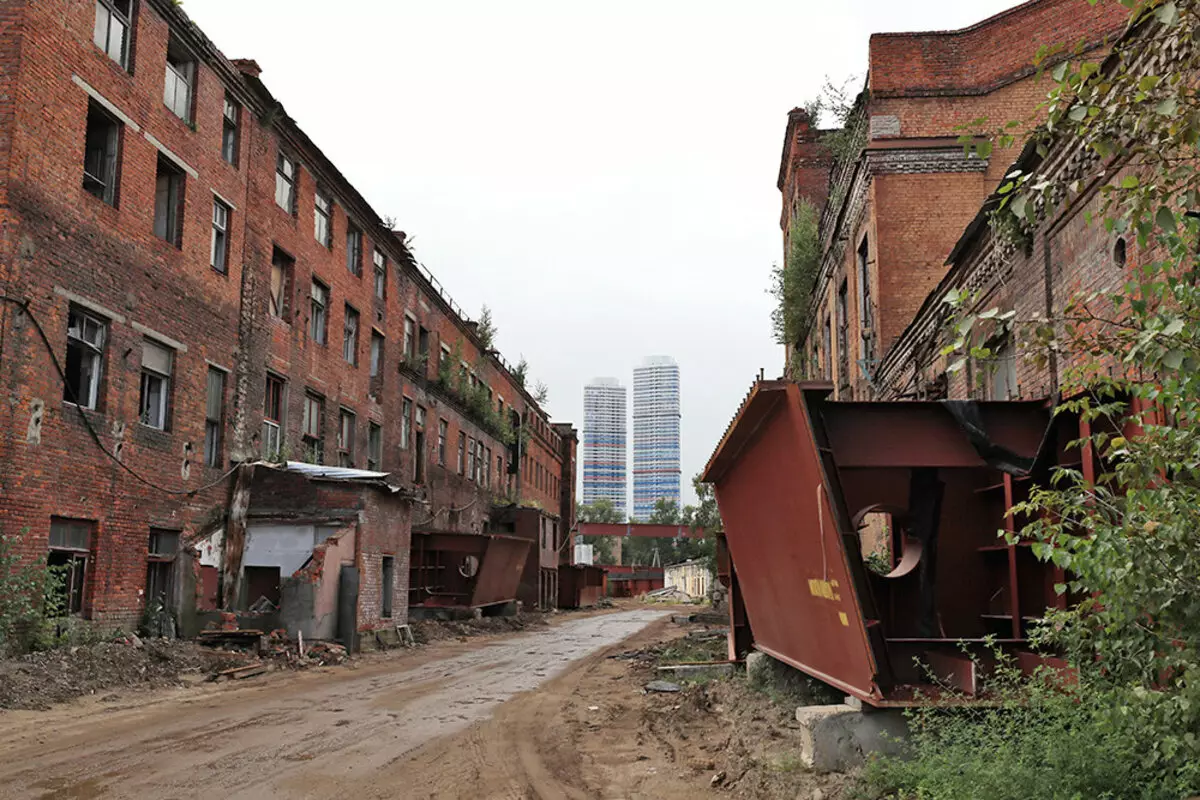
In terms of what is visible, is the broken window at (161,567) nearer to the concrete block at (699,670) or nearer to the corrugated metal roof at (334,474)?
the corrugated metal roof at (334,474)

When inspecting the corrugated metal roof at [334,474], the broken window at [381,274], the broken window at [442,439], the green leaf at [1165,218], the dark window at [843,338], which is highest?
the broken window at [381,274]

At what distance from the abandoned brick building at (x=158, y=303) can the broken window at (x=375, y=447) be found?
0.30 metres

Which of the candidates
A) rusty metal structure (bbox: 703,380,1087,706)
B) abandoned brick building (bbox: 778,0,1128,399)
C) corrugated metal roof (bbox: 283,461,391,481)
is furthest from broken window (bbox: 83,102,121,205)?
abandoned brick building (bbox: 778,0,1128,399)

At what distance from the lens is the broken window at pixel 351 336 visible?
27453mm

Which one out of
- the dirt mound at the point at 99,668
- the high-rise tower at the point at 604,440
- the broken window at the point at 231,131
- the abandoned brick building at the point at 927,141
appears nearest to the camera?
the dirt mound at the point at 99,668

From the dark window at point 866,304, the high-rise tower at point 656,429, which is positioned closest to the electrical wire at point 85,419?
the dark window at point 866,304

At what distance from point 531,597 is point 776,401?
1279 inches

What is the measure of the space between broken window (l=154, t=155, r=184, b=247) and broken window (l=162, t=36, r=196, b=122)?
1.08 m

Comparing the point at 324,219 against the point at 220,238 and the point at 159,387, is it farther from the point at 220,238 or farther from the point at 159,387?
the point at 159,387

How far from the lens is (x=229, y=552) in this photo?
19516 mm

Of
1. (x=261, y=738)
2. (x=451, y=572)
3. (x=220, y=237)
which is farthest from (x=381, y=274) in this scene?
(x=261, y=738)

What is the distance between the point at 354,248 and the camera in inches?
1121

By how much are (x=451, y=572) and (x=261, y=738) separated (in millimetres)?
18371

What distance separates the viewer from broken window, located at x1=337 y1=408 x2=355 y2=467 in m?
26.6
